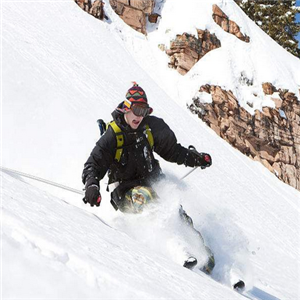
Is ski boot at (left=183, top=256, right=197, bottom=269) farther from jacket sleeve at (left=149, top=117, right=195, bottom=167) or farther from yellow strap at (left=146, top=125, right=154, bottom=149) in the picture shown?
jacket sleeve at (left=149, top=117, right=195, bottom=167)

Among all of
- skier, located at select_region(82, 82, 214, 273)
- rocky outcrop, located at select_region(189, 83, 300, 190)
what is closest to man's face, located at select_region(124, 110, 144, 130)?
skier, located at select_region(82, 82, 214, 273)

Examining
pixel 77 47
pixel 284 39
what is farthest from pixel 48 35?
pixel 284 39

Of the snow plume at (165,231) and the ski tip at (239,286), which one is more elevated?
the ski tip at (239,286)

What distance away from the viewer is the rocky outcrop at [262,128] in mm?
17031

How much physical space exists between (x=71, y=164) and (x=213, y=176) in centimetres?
517

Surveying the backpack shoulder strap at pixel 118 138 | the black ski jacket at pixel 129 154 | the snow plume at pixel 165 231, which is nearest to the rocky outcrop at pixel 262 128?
the black ski jacket at pixel 129 154

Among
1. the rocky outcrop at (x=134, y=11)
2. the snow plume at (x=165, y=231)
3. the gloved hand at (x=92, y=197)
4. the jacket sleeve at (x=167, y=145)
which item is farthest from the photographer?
the rocky outcrop at (x=134, y=11)

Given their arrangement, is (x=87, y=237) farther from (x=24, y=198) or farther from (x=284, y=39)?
(x=284, y=39)

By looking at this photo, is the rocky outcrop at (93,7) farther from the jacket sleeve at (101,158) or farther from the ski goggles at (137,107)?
the jacket sleeve at (101,158)

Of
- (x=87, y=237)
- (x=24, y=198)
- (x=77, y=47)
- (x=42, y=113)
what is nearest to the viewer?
(x=87, y=237)

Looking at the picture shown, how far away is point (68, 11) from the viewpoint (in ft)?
55.6

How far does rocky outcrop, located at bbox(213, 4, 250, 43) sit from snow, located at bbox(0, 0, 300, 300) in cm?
47

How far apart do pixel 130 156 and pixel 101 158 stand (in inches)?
15.3

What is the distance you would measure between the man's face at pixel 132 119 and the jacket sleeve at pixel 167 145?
0.39 metres
